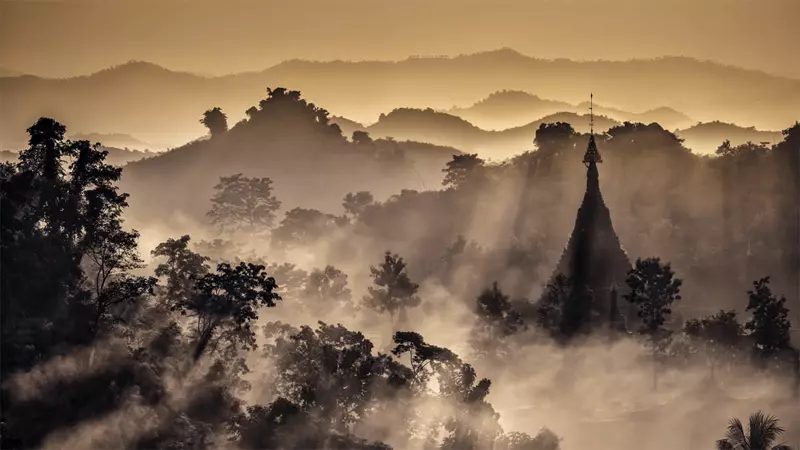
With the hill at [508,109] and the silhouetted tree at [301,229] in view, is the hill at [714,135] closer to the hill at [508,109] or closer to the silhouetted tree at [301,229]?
the hill at [508,109]

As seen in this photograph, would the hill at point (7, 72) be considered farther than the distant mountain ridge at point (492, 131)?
No

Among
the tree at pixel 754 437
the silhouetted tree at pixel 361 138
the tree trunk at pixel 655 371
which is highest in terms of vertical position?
the silhouetted tree at pixel 361 138

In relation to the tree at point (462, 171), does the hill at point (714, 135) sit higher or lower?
higher

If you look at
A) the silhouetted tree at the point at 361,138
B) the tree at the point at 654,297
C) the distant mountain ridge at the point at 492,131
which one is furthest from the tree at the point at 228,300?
the silhouetted tree at the point at 361,138

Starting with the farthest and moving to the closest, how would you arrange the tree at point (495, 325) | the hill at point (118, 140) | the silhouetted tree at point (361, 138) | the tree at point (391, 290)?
the silhouetted tree at point (361, 138) < the hill at point (118, 140) < the tree at point (391, 290) < the tree at point (495, 325)

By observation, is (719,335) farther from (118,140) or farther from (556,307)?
(118,140)

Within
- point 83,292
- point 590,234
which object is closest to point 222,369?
point 83,292

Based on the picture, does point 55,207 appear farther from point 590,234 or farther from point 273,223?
point 273,223
